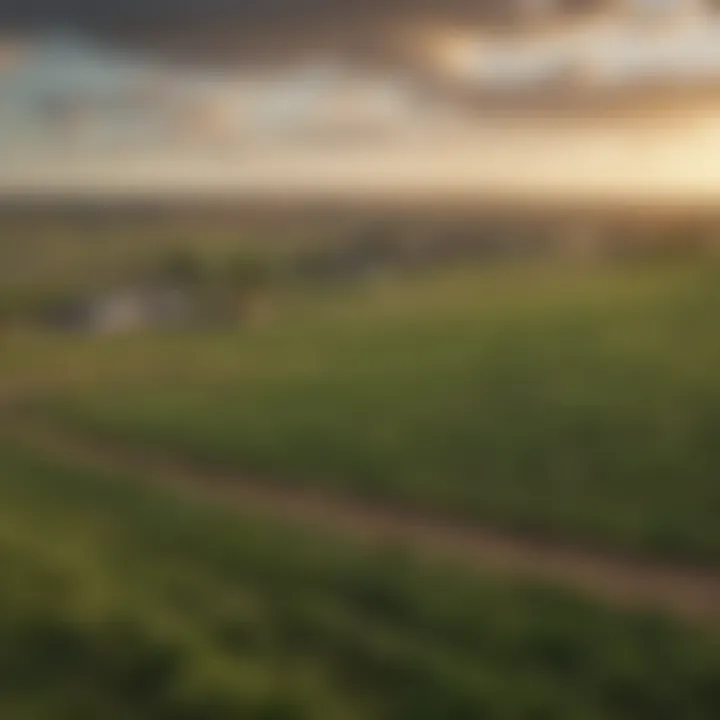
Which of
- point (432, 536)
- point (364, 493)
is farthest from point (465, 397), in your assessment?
point (432, 536)

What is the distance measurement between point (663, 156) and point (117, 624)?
67.2 inches

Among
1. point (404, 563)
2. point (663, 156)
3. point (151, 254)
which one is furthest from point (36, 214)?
point (663, 156)

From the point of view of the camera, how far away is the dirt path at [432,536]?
8.15 ft

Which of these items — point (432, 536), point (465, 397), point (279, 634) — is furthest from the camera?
point (465, 397)

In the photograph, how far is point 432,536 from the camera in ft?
9.12

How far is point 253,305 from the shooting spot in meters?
2.76

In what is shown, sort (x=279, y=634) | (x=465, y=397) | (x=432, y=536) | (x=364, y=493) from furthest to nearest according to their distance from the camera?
(x=465, y=397) → (x=364, y=493) → (x=432, y=536) → (x=279, y=634)

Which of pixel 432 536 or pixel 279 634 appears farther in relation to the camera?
pixel 432 536

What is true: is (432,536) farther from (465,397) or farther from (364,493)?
(465,397)

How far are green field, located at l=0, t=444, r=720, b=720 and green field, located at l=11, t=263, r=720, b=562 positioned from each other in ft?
1.08

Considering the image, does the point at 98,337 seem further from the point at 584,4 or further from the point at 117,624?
the point at 584,4

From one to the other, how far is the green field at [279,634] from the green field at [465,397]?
329 mm

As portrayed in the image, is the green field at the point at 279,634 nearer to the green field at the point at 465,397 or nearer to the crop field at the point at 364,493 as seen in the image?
the crop field at the point at 364,493

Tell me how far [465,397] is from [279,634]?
1.24 metres
